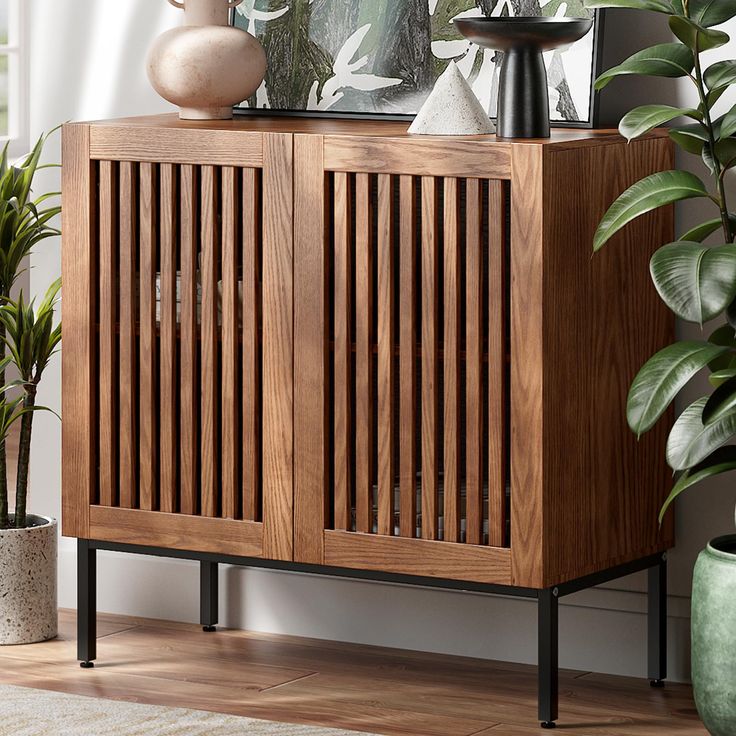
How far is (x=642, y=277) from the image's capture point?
10.4ft

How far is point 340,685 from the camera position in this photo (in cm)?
332

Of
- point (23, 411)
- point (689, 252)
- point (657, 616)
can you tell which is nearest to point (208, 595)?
point (23, 411)

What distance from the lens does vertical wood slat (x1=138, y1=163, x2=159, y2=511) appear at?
10.7 feet

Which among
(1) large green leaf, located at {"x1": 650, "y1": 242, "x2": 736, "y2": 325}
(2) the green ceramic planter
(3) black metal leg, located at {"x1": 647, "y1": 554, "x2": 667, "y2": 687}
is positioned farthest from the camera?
(3) black metal leg, located at {"x1": 647, "y1": 554, "x2": 667, "y2": 687}

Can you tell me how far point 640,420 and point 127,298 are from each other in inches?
43.1

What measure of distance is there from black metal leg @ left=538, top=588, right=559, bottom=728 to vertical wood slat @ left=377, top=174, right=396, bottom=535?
32 centimetres

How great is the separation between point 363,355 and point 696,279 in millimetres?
690

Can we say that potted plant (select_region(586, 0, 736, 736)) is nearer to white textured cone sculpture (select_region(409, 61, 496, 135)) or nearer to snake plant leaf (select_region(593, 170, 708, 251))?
snake plant leaf (select_region(593, 170, 708, 251))

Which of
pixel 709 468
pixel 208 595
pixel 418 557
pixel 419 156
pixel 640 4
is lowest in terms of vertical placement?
pixel 208 595

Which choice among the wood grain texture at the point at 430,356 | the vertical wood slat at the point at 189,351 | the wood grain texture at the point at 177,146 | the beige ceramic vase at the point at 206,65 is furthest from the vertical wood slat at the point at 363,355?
the beige ceramic vase at the point at 206,65

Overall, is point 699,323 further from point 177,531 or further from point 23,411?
point 23,411

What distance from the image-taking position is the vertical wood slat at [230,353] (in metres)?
3.18

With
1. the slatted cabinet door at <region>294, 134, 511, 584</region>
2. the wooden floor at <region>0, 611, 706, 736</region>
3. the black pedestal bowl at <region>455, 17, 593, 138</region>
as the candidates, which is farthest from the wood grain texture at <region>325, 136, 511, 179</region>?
the wooden floor at <region>0, 611, 706, 736</region>

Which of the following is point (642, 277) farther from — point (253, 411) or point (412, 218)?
point (253, 411)
